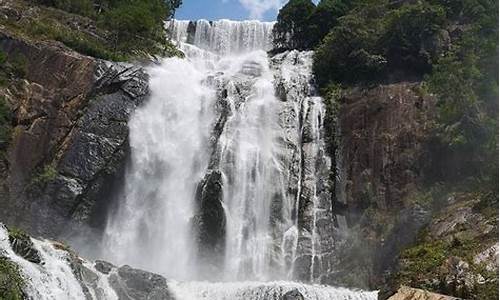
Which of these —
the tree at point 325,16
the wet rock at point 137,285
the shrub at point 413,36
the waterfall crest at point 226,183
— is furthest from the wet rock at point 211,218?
the tree at point 325,16

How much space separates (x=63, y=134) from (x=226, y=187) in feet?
26.1

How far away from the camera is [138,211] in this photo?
95.3 feet

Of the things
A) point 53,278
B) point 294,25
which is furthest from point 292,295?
point 294,25

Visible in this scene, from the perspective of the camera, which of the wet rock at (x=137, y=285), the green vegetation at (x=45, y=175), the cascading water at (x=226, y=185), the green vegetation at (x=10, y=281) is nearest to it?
the green vegetation at (x=10, y=281)

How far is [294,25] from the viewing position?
148ft

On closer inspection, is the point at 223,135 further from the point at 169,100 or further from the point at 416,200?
the point at 416,200

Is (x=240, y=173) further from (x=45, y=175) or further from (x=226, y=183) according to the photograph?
(x=45, y=175)

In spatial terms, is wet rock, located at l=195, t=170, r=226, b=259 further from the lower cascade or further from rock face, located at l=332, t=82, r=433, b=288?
rock face, located at l=332, t=82, r=433, b=288

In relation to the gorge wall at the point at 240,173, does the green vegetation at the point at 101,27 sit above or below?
above

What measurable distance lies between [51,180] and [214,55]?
19.3 m

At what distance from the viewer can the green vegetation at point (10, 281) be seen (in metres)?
16.4

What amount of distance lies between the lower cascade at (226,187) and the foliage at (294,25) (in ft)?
32.1

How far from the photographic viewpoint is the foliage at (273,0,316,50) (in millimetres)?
44094

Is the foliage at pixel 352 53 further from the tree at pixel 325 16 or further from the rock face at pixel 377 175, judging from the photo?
the tree at pixel 325 16
